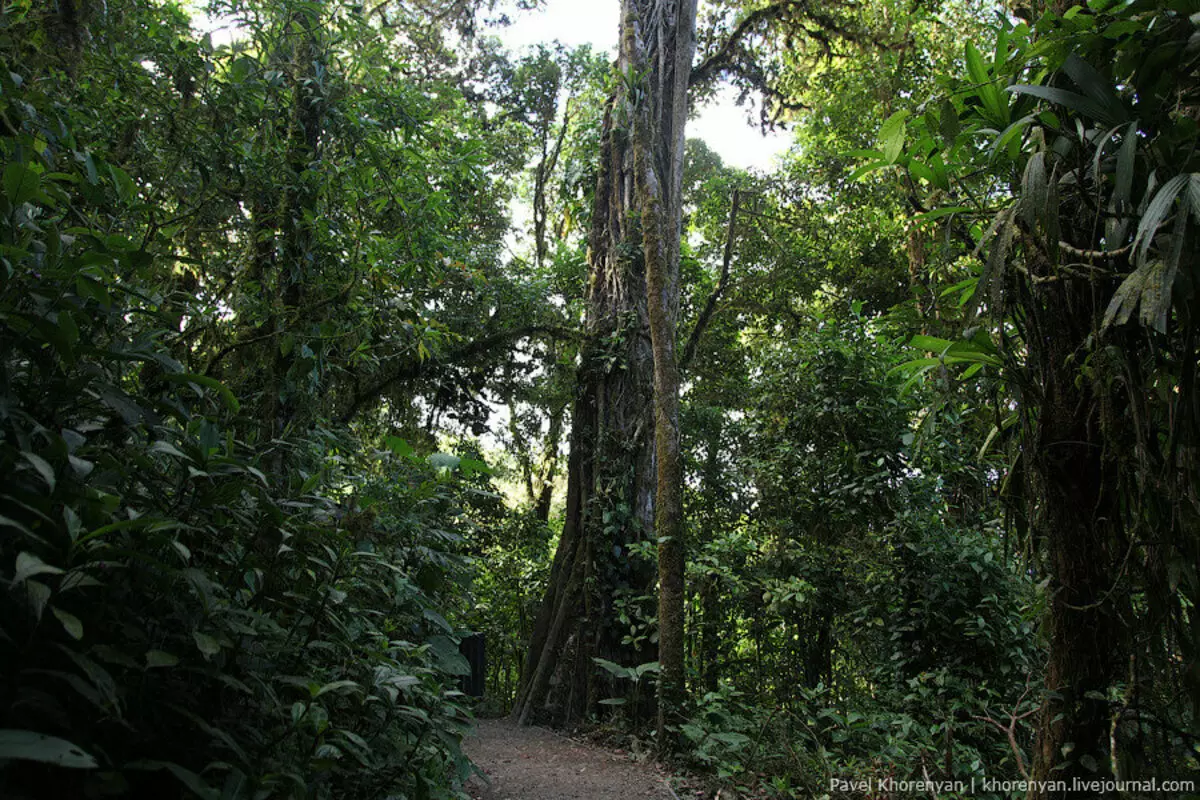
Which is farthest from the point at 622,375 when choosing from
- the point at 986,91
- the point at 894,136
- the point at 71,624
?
the point at 71,624

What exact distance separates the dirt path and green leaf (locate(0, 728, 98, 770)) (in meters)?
2.50

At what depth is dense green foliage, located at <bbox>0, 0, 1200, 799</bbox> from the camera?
1538mm

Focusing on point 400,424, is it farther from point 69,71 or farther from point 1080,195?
point 1080,195

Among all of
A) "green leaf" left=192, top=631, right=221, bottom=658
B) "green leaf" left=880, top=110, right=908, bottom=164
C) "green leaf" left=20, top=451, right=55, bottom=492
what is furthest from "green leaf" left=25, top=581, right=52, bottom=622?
"green leaf" left=880, top=110, right=908, bottom=164

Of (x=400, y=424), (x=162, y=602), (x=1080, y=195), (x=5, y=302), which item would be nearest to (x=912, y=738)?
(x=1080, y=195)

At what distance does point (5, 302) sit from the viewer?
4.87 ft

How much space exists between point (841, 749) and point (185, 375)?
142 inches

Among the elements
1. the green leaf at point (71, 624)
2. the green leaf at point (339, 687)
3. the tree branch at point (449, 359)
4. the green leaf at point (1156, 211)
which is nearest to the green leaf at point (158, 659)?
the green leaf at point (71, 624)

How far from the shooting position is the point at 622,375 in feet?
22.0

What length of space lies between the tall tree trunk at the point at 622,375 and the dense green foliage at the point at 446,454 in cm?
8

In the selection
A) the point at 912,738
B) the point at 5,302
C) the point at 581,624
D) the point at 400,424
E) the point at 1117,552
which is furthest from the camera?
the point at 400,424

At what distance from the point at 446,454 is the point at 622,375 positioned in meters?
3.00

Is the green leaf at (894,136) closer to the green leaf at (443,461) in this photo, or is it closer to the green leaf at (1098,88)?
the green leaf at (1098,88)

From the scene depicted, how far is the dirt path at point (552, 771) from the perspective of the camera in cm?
396
